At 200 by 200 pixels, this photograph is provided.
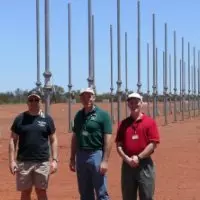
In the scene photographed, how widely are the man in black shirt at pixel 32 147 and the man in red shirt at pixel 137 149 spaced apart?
1001 millimetres

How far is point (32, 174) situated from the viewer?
7.91m

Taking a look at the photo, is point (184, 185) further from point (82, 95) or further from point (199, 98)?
point (199, 98)

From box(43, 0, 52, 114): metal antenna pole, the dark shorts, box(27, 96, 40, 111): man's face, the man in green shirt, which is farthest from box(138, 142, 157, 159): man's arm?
box(43, 0, 52, 114): metal antenna pole

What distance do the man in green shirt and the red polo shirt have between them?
0.38 meters

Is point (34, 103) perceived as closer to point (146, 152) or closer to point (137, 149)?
point (137, 149)

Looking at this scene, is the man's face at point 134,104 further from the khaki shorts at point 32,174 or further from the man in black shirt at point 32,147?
the khaki shorts at point 32,174

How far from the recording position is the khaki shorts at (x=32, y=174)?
7871 millimetres

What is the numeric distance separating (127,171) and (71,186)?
15.7 feet

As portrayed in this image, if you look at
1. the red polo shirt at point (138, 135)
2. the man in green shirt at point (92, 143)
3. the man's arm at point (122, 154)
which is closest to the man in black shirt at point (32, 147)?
the man in green shirt at point (92, 143)

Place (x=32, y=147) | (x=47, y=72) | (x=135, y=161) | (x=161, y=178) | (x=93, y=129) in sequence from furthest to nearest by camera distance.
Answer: (x=47, y=72) → (x=161, y=178) → (x=32, y=147) → (x=93, y=129) → (x=135, y=161)

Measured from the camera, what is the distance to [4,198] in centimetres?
1066

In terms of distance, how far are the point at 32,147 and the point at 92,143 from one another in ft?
2.43

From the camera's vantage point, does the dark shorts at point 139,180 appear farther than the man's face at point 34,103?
No

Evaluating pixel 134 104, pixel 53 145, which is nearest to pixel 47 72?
pixel 53 145
